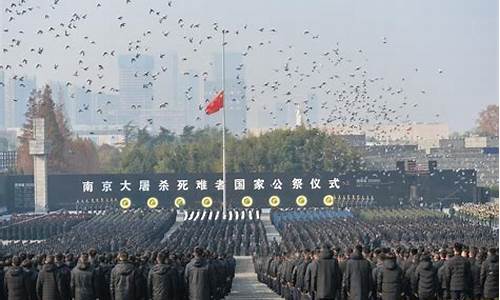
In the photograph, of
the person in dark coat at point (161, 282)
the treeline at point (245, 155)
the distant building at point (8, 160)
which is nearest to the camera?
the person in dark coat at point (161, 282)

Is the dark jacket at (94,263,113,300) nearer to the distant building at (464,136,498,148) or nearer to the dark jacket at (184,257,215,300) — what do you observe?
the dark jacket at (184,257,215,300)

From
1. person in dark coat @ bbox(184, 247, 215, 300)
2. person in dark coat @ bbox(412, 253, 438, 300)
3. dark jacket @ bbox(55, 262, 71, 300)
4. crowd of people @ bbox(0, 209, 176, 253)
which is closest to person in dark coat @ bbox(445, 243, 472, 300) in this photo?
person in dark coat @ bbox(412, 253, 438, 300)

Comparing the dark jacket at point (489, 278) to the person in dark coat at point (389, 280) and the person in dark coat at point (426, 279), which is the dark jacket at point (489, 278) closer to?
the person in dark coat at point (426, 279)

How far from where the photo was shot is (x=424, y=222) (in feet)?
156

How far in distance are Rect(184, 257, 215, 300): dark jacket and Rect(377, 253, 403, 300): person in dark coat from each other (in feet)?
7.84

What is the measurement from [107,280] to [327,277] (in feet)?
11.0

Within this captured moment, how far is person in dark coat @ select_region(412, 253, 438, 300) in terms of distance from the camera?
22.2 m

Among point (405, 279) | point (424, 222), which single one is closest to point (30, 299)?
point (405, 279)

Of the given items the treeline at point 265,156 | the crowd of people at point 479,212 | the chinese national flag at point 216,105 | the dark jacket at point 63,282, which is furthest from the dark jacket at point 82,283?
the treeline at point 265,156

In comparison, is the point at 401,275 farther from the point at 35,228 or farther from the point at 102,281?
the point at 35,228

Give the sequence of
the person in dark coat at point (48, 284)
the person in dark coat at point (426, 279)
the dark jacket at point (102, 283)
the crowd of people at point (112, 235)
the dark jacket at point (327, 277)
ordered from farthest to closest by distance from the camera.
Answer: the crowd of people at point (112, 235) → the dark jacket at point (102, 283) → the person in dark coat at point (426, 279) → the person in dark coat at point (48, 284) → the dark jacket at point (327, 277)

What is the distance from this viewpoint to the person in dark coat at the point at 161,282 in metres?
21.8

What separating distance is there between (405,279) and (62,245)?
14.8 m

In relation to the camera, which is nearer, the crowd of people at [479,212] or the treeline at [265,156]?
the crowd of people at [479,212]
